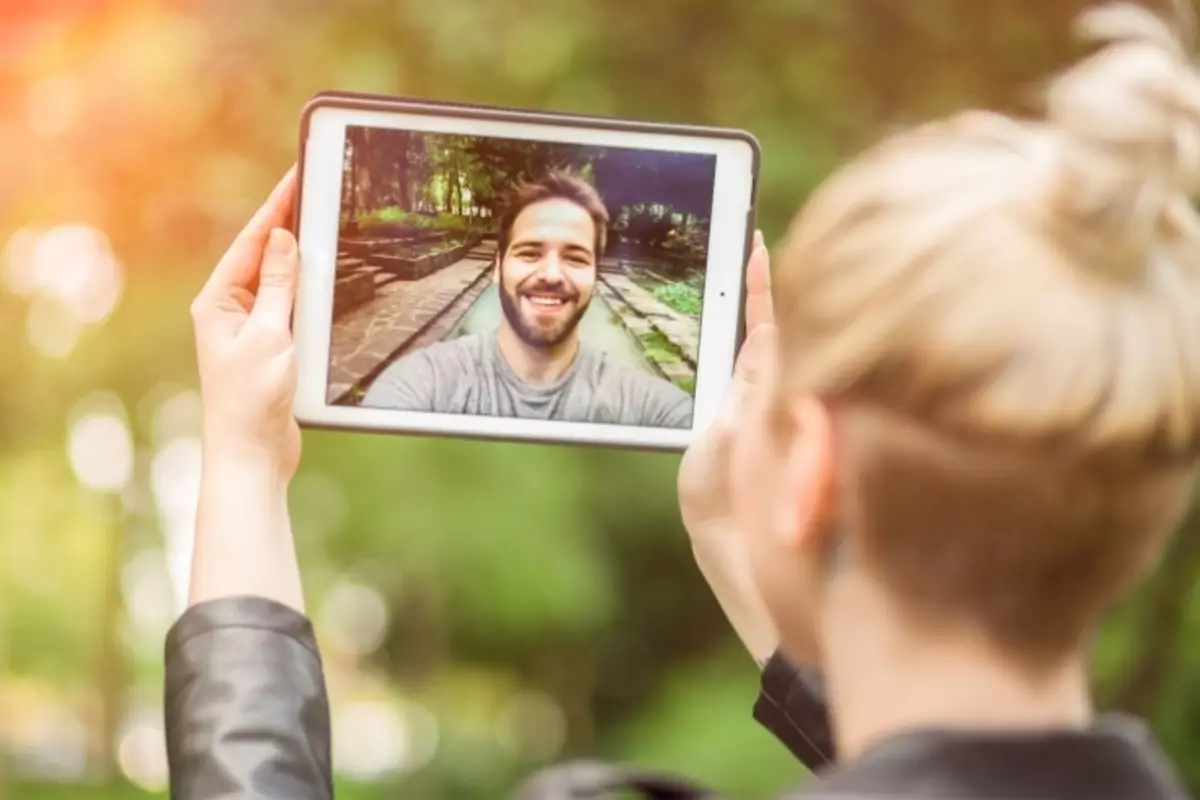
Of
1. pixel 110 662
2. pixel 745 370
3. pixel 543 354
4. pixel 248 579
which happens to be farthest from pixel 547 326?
pixel 110 662

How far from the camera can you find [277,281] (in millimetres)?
1037

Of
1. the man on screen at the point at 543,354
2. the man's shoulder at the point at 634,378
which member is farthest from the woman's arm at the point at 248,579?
the man's shoulder at the point at 634,378

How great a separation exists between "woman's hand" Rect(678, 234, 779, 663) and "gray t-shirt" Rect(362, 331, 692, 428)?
0.10 ft

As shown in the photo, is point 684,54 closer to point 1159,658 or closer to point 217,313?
point 1159,658

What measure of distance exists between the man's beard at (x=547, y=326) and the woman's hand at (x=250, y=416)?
0.16 m

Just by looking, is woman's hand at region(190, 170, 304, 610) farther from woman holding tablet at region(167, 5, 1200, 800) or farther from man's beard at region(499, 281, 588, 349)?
woman holding tablet at region(167, 5, 1200, 800)

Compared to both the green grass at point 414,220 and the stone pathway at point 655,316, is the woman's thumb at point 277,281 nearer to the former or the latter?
the green grass at point 414,220

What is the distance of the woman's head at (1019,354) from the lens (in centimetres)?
58

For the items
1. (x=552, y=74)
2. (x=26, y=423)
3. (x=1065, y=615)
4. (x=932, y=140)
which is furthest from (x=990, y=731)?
(x=26, y=423)

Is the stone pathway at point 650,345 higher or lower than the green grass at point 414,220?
lower

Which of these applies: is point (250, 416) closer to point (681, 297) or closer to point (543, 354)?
point (543, 354)

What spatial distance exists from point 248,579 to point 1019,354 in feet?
1.71

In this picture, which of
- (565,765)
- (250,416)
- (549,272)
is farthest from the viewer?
(549,272)

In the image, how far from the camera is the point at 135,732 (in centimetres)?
504
